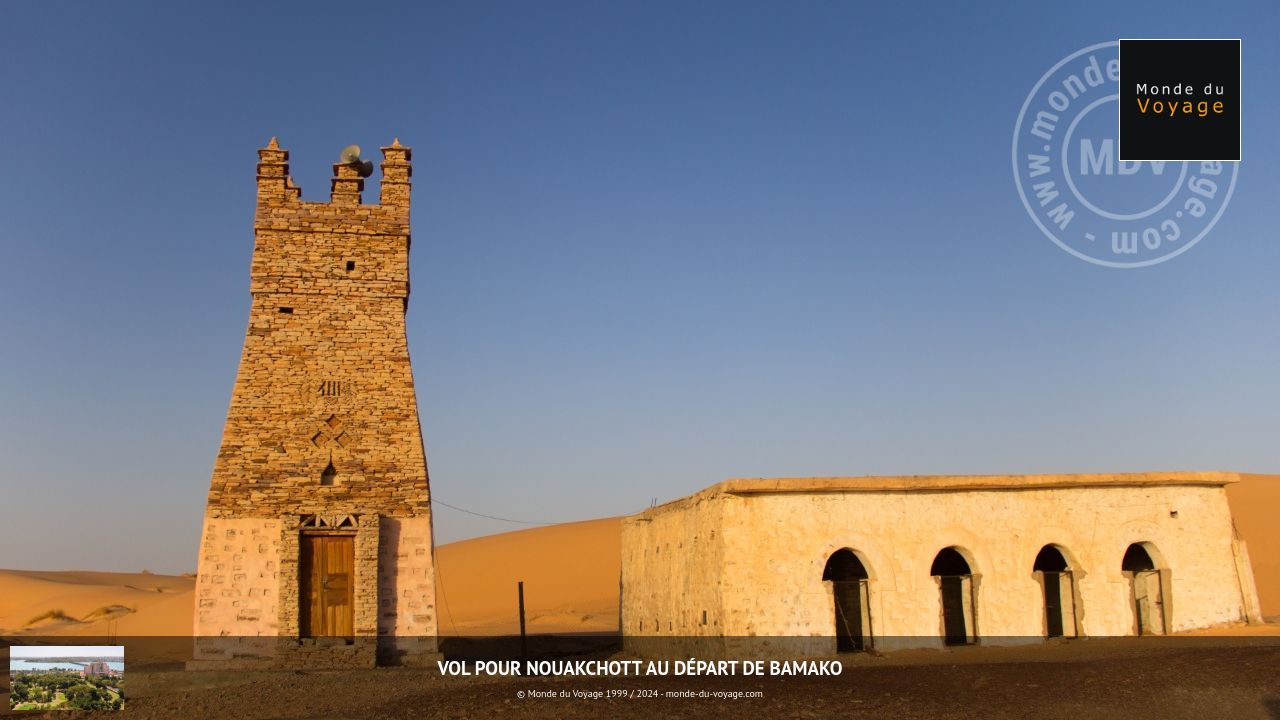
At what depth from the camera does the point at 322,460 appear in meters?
18.2

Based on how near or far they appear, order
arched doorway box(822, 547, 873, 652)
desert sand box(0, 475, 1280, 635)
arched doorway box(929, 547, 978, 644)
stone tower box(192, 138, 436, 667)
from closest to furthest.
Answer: stone tower box(192, 138, 436, 667)
arched doorway box(822, 547, 873, 652)
arched doorway box(929, 547, 978, 644)
desert sand box(0, 475, 1280, 635)

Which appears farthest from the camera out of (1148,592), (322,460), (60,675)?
(1148,592)

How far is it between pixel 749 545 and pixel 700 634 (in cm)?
210

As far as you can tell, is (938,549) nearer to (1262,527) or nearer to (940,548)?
(940,548)

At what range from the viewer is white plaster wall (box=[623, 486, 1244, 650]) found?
17.3 m

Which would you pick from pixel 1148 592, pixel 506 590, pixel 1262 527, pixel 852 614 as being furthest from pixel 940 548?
pixel 506 590

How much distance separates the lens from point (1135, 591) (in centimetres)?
1984

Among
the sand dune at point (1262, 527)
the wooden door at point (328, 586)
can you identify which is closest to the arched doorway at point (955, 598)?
the wooden door at point (328, 586)


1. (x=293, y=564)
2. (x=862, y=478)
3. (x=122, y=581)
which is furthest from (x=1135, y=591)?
(x=122, y=581)

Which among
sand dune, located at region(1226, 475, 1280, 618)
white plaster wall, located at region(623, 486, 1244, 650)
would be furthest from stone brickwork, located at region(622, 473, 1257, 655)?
sand dune, located at region(1226, 475, 1280, 618)

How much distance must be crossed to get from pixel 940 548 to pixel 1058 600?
9.95 feet

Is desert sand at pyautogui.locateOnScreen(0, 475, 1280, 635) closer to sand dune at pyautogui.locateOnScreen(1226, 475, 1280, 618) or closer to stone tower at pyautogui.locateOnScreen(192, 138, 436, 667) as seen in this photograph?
sand dune at pyautogui.locateOnScreen(1226, 475, 1280, 618)

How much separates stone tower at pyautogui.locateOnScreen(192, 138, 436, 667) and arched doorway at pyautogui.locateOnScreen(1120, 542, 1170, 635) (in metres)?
12.7

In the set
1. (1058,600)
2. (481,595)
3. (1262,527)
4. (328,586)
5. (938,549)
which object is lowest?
(481,595)
